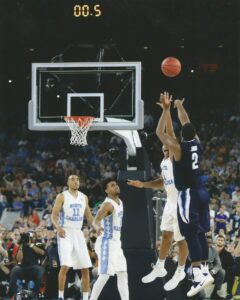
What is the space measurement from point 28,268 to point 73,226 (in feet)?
8.82

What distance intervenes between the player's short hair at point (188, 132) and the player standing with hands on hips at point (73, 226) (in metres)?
3.13

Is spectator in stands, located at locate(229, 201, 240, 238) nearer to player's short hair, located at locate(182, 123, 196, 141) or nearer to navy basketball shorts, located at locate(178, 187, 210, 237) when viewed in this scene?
navy basketball shorts, located at locate(178, 187, 210, 237)

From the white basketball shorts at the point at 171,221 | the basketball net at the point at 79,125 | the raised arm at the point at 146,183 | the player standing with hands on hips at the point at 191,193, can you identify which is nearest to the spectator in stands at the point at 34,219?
the basketball net at the point at 79,125

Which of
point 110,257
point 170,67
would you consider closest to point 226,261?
point 110,257

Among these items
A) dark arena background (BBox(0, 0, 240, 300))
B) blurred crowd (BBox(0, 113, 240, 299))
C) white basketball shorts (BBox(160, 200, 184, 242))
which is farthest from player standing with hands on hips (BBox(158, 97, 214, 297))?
blurred crowd (BBox(0, 113, 240, 299))

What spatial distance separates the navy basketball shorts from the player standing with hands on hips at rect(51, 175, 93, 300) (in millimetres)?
2702

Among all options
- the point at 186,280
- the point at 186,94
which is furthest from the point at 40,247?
the point at 186,94

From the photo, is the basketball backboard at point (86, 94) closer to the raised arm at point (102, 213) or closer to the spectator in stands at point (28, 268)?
the raised arm at point (102, 213)

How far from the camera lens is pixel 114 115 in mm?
16281

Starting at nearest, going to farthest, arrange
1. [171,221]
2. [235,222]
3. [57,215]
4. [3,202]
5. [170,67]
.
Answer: [171,221]
[170,67]
[57,215]
[235,222]
[3,202]

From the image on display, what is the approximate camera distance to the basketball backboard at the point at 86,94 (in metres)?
15.7

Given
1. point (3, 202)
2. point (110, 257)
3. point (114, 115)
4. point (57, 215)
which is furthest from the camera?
point (3, 202)

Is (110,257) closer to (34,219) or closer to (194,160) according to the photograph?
(194,160)

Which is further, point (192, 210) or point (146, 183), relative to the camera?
point (146, 183)
